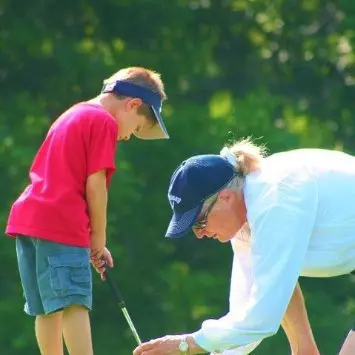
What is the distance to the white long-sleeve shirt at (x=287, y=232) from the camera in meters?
3.60

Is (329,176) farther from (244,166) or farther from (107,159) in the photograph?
(107,159)

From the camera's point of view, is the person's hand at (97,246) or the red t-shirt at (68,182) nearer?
the red t-shirt at (68,182)

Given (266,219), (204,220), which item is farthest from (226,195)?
(266,219)

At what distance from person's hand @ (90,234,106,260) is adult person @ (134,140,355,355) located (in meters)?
0.93

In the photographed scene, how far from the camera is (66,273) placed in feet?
15.2

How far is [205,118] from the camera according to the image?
8.77 m

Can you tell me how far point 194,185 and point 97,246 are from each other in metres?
1.12

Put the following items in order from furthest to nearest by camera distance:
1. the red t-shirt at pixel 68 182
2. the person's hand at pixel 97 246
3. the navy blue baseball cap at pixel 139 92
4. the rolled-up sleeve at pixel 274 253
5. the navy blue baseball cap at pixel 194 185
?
the navy blue baseball cap at pixel 139 92
the person's hand at pixel 97 246
the red t-shirt at pixel 68 182
the navy blue baseball cap at pixel 194 185
the rolled-up sleeve at pixel 274 253

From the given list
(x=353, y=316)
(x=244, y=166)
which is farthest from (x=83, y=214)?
(x=353, y=316)

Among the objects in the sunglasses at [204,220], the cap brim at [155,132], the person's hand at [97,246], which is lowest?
the person's hand at [97,246]

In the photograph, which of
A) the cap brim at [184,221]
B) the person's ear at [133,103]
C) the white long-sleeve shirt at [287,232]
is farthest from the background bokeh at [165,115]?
the cap brim at [184,221]

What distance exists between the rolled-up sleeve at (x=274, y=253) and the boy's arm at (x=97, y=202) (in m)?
1.09

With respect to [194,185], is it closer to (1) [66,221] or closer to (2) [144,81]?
(1) [66,221]

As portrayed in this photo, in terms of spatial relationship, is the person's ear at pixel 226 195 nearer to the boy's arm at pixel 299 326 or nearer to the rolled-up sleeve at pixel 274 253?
the rolled-up sleeve at pixel 274 253
